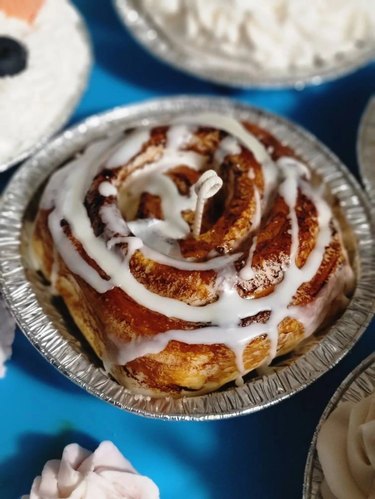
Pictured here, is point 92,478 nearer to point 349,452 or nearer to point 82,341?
point 82,341

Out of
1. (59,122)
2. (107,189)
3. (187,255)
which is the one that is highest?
(59,122)

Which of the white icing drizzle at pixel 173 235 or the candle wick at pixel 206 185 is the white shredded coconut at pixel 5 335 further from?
the candle wick at pixel 206 185

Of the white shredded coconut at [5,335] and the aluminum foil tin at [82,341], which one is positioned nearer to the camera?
the aluminum foil tin at [82,341]

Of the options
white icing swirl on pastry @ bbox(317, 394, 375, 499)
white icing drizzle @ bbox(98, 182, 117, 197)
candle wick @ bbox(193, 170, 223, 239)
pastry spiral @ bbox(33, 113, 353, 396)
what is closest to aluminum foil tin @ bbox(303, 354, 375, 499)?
white icing swirl on pastry @ bbox(317, 394, 375, 499)

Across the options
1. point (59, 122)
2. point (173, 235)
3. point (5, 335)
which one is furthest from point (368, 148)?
point (5, 335)

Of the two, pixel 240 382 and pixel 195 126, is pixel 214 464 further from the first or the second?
pixel 195 126

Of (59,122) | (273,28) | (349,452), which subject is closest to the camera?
(349,452)

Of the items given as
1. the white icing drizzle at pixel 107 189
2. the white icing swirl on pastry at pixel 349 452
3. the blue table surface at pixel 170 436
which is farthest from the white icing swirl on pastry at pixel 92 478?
the white icing drizzle at pixel 107 189

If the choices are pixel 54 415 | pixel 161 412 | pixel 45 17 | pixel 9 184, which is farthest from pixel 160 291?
pixel 45 17

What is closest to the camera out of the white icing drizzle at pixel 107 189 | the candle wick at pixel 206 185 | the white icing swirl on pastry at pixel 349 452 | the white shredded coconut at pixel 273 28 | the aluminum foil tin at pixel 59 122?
the white icing swirl on pastry at pixel 349 452
